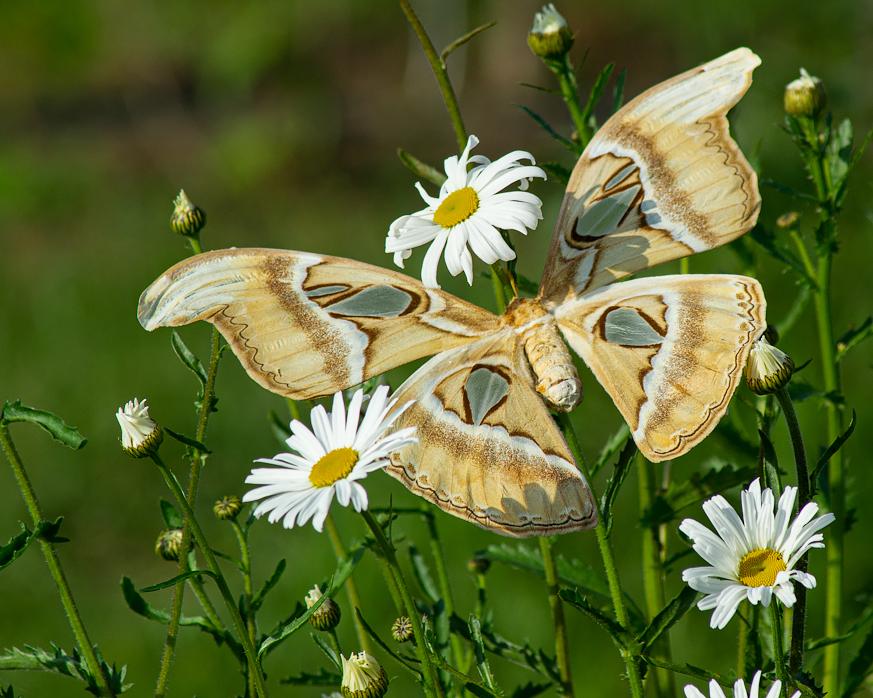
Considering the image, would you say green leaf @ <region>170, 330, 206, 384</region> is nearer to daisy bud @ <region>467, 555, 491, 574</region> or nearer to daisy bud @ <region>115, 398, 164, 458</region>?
daisy bud @ <region>115, 398, 164, 458</region>

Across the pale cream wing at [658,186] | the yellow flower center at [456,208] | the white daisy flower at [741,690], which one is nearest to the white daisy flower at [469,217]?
the yellow flower center at [456,208]

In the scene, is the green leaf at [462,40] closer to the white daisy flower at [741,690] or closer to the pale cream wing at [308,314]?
the pale cream wing at [308,314]

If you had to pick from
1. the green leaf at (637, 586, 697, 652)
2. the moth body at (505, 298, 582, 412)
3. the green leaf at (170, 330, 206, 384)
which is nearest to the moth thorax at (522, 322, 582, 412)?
the moth body at (505, 298, 582, 412)

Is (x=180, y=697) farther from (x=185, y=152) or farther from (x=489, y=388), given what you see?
(x=185, y=152)

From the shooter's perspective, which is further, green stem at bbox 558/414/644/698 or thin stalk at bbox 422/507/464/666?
thin stalk at bbox 422/507/464/666

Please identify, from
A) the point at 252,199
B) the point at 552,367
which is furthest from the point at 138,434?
the point at 252,199
